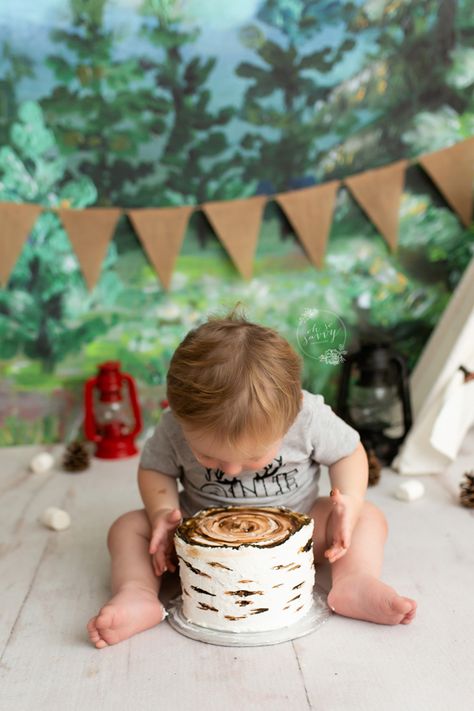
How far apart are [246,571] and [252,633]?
0.32 ft

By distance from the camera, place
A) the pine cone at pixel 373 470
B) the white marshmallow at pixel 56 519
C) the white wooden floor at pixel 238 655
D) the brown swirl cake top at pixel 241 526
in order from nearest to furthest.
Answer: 1. the white wooden floor at pixel 238 655
2. the brown swirl cake top at pixel 241 526
3. the white marshmallow at pixel 56 519
4. the pine cone at pixel 373 470

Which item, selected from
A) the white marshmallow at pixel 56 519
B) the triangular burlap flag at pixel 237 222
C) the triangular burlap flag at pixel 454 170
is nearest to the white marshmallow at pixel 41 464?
the white marshmallow at pixel 56 519

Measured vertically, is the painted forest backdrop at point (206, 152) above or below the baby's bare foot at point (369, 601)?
above

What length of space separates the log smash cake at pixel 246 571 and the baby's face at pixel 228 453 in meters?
0.09

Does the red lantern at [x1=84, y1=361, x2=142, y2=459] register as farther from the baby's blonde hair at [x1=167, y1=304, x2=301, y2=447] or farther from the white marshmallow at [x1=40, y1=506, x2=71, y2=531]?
the baby's blonde hair at [x1=167, y1=304, x2=301, y2=447]

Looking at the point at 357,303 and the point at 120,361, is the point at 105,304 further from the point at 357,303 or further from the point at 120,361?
the point at 357,303

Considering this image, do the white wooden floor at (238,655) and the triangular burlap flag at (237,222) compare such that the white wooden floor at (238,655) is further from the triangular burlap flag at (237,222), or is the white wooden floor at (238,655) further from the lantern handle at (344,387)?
the triangular burlap flag at (237,222)

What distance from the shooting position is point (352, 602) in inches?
42.9

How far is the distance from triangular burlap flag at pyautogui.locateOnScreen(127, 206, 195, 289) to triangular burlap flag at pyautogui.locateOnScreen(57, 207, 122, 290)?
0.18 ft

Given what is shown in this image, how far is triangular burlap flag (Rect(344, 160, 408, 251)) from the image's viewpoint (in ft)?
6.68

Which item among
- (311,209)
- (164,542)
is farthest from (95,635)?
(311,209)

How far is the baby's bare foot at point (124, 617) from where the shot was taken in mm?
1050

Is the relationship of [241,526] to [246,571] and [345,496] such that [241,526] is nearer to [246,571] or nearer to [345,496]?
[246,571]

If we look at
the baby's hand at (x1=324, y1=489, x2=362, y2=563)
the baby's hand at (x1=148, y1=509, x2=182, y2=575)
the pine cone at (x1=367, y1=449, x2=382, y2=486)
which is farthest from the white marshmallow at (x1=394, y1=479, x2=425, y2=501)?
the baby's hand at (x1=148, y1=509, x2=182, y2=575)
